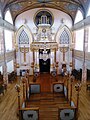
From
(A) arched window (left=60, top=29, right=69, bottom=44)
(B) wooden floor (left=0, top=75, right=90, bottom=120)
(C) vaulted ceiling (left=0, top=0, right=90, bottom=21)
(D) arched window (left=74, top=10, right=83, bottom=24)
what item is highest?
(C) vaulted ceiling (left=0, top=0, right=90, bottom=21)

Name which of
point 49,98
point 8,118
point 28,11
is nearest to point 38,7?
point 28,11

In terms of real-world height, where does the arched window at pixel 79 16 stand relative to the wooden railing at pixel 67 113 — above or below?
above

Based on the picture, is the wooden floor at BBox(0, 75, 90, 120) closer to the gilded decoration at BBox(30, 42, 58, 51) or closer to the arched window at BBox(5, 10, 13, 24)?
the gilded decoration at BBox(30, 42, 58, 51)

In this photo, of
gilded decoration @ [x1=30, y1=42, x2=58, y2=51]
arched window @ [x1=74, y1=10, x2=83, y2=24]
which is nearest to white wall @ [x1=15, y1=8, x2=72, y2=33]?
arched window @ [x1=74, y1=10, x2=83, y2=24]

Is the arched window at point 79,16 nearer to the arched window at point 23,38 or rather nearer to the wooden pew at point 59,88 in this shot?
the arched window at point 23,38

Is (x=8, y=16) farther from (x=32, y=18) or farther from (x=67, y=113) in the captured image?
(x=67, y=113)

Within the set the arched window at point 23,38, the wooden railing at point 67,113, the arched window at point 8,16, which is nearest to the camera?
the wooden railing at point 67,113

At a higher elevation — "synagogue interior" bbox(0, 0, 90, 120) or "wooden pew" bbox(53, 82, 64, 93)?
"synagogue interior" bbox(0, 0, 90, 120)

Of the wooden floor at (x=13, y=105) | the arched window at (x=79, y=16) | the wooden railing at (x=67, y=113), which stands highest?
the arched window at (x=79, y=16)

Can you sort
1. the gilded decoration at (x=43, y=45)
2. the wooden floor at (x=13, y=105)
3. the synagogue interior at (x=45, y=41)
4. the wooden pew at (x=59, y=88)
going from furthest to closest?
the gilded decoration at (x=43, y=45)
the synagogue interior at (x=45, y=41)
the wooden pew at (x=59, y=88)
the wooden floor at (x=13, y=105)

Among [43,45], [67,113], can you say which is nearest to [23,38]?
[43,45]

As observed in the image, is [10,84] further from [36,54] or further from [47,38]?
[47,38]

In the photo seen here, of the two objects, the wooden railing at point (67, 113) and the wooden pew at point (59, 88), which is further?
the wooden pew at point (59, 88)

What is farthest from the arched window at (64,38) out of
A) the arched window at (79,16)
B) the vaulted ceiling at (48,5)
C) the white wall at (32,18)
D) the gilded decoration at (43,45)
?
the vaulted ceiling at (48,5)
